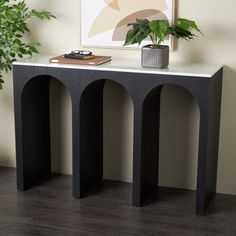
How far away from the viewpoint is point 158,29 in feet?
9.12

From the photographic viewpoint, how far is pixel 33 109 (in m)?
3.26

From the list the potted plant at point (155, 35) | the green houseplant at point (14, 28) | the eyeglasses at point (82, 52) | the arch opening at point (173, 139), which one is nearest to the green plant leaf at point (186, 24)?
the potted plant at point (155, 35)

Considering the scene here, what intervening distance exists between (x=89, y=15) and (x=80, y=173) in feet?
3.17

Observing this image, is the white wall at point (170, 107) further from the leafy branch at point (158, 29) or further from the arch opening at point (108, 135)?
the leafy branch at point (158, 29)

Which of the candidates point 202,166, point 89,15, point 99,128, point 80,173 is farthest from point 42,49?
point 202,166

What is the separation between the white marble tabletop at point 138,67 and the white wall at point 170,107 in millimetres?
119

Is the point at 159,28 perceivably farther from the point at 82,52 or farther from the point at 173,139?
the point at 173,139

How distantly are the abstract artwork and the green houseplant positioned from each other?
0.77 feet

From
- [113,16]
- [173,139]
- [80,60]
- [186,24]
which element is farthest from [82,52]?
[173,139]

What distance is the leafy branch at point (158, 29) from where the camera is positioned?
278cm

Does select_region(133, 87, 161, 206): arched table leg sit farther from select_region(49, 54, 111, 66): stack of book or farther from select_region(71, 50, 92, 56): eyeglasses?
select_region(71, 50, 92, 56): eyeglasses

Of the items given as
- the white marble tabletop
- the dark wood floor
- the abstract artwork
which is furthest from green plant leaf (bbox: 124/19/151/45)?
the dark wood floor

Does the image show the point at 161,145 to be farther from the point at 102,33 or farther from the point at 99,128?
the point at 102,33

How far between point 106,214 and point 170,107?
30.5 inches
